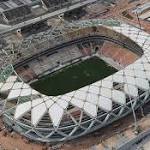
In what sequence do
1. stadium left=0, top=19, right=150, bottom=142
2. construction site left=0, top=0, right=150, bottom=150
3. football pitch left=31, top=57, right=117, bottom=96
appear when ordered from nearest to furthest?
stadium left=0, top=19, right=150, bottom=142
construction site left=0, top=0, right=150, bottom=150
football pitch left=31, top=57, right=117, bottom=96

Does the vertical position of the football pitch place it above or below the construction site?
below

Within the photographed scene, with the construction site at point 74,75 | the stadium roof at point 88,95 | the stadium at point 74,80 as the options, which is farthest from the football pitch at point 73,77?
the stadium roof at point 88,95

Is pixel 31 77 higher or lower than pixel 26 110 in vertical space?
lower

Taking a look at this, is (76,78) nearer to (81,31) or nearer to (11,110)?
(81,31)

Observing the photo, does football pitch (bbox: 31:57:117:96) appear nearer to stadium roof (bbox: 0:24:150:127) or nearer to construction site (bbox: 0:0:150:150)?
construction site (bbox: 0:0:150:150)

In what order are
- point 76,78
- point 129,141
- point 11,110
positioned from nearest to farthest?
1. point 129,141
2. point 11,110
3. point 76,78

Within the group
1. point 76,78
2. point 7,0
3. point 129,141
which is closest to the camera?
point 129,141

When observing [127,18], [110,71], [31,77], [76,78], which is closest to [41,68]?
[31,77]

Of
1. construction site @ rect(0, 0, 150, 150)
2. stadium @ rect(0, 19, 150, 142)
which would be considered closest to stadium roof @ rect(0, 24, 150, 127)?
stadium @ rect(0, 19, 150, 142)

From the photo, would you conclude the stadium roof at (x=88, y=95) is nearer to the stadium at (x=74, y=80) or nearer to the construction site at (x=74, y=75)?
the stadium at (x=74, y=80)
